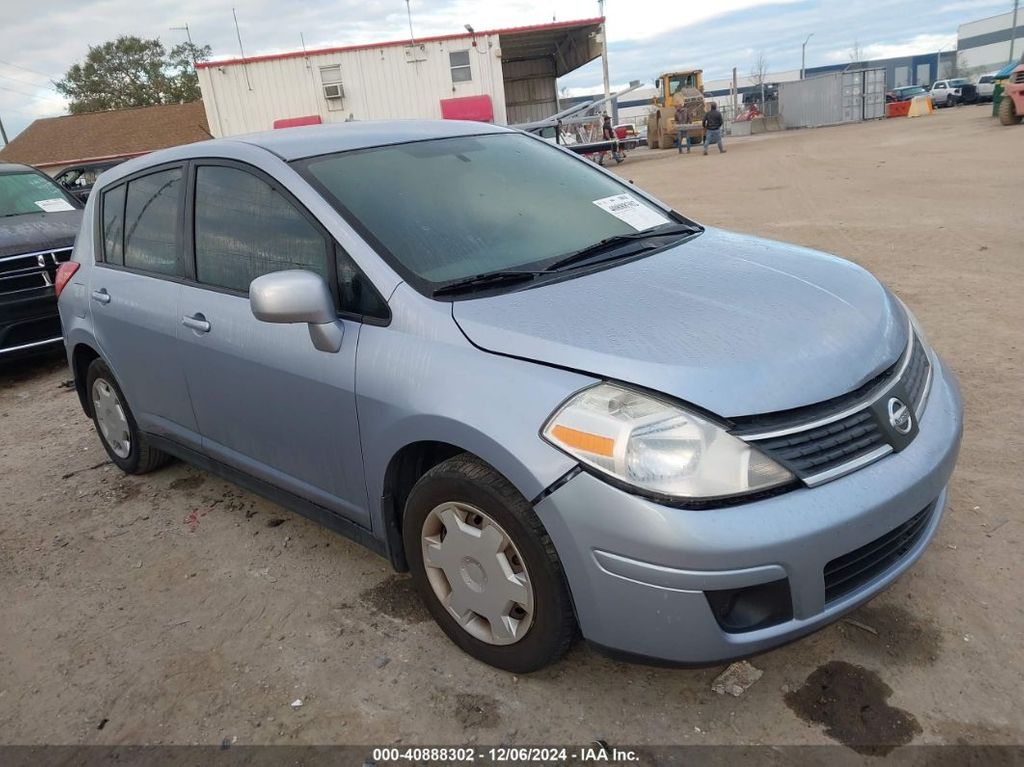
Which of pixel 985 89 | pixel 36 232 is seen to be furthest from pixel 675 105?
pixel 36 232

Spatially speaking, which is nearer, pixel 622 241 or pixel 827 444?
pixel 827 444

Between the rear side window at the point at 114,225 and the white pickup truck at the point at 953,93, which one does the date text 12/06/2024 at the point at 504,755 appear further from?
the white pickup truck at the point at 953,93

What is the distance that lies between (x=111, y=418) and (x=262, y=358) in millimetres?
1937

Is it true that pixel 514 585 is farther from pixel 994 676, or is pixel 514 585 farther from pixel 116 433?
pixel 116 433

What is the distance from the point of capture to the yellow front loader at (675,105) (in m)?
31.9

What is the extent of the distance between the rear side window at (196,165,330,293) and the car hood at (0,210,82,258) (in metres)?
3.89

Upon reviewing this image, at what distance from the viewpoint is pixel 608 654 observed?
2.20 m

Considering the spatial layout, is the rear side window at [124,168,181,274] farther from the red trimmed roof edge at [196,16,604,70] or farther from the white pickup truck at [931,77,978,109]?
the white pickup truck at [931,77,978,109]

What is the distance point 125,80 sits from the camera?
199 feet

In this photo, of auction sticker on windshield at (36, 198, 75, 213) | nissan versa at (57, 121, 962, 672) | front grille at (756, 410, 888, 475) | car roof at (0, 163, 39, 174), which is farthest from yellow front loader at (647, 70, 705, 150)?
front grille at (756, 410, 888, 475)

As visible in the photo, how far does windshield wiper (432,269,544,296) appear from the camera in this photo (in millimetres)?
2568

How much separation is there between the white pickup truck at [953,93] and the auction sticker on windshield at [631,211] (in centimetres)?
4497

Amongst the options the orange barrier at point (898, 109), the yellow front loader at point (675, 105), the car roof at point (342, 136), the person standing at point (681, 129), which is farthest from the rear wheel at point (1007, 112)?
the car roof at point (342, 136)

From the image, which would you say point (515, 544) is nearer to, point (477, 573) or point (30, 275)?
point (477, 573)
